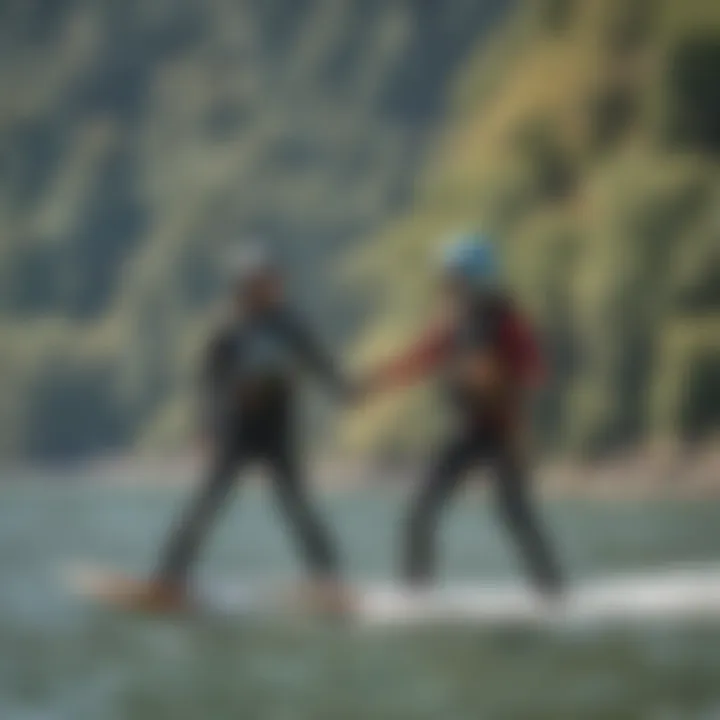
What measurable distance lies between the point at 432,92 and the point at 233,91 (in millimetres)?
3250

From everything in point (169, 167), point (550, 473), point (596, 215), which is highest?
point (596, 215)

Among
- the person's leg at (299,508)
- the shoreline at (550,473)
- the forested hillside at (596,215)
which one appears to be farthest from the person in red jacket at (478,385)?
the forested hillside at (596,215)

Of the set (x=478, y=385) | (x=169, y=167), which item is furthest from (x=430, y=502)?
(x=169, y=167)

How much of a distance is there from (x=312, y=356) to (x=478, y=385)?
32cm

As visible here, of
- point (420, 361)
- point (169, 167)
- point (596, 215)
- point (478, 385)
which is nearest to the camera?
point (420, 361)

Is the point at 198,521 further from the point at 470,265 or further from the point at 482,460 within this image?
the point at 470,265

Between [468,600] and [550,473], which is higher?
[468,600]

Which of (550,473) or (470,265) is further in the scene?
(550,473)

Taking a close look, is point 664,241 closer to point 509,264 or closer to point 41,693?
point 509,264

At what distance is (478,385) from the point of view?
4.30 metres

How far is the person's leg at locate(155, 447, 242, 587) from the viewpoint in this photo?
14.7 ft

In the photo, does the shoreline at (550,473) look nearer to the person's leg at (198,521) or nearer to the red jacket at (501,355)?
the person's leg at (198,521)

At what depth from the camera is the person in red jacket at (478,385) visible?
4.23 meters

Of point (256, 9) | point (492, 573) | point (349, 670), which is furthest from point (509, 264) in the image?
point (349, 670)
